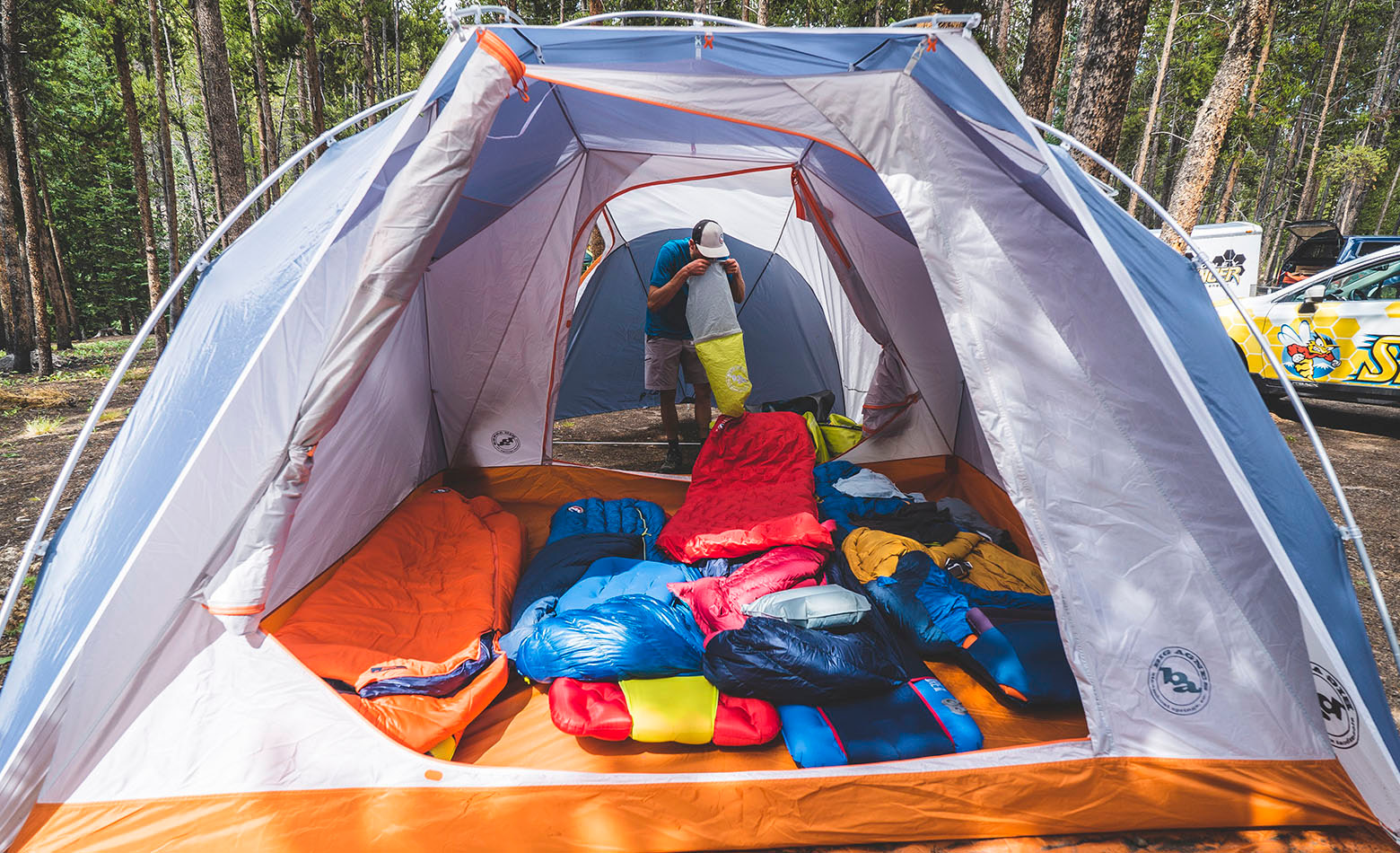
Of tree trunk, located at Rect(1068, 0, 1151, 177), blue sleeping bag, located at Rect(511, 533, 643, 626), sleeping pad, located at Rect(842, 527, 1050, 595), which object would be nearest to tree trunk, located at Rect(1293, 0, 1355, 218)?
tree trunk, located at Rect(1068, 0, 1151, 177)

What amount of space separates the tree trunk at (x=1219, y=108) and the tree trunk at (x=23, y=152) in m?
13.0


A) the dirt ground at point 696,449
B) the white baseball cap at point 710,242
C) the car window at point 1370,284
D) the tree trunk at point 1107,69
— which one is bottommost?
the dirt ground at point 696,449

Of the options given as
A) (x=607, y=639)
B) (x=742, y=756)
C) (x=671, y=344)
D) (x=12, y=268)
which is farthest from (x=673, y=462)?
(x=12, y=268)

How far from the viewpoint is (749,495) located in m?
3.25

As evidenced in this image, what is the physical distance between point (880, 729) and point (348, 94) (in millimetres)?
25716

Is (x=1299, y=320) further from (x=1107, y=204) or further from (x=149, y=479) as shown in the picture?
(x=149, y=479)

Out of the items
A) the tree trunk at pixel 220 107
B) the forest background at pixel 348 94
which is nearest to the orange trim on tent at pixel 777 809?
the forest background at pixel 348 94

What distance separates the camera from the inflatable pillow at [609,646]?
2.00m

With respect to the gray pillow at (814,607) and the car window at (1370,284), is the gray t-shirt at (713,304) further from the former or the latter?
the car window at (1370,284)

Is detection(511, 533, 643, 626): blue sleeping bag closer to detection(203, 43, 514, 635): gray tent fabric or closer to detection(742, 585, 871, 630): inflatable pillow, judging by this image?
detection(742, 585, 871, 630): inflatable pillow

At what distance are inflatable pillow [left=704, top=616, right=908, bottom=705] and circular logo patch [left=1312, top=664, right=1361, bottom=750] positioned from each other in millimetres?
1024

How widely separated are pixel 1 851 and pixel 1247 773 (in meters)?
3.08

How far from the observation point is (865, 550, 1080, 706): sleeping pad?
2008 millimetres

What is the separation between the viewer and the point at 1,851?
1.51 metres
